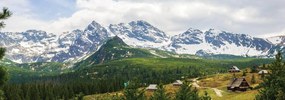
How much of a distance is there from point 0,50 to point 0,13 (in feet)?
6.86

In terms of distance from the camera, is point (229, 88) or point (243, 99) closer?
point (243, 99)

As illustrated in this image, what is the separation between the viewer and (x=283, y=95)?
114ft

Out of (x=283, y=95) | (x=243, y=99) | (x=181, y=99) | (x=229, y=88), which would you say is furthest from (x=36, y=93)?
(x=283, y=95)

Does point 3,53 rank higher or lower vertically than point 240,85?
higher

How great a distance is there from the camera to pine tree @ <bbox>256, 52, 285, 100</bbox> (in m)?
36.4

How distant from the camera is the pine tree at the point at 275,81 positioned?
36438 mm

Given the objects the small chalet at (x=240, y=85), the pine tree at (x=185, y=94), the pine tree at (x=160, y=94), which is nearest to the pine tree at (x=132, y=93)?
the pine tree at (x=160, y=94)

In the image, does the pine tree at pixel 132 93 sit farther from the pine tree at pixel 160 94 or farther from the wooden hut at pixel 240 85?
the wooden hut at pixel 240 85

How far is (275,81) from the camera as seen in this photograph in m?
38.6

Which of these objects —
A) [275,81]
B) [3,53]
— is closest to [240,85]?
[275,81]

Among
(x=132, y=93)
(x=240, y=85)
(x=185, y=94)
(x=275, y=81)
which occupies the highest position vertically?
(x=275, y=81)

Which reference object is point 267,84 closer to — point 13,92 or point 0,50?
point 0,50

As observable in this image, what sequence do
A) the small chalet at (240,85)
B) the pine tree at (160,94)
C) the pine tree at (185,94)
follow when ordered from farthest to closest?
the small chalet at (240,85), the pine tree at (160,94), the pine tree at (185,94)

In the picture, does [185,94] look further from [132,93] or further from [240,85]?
[240,85]
